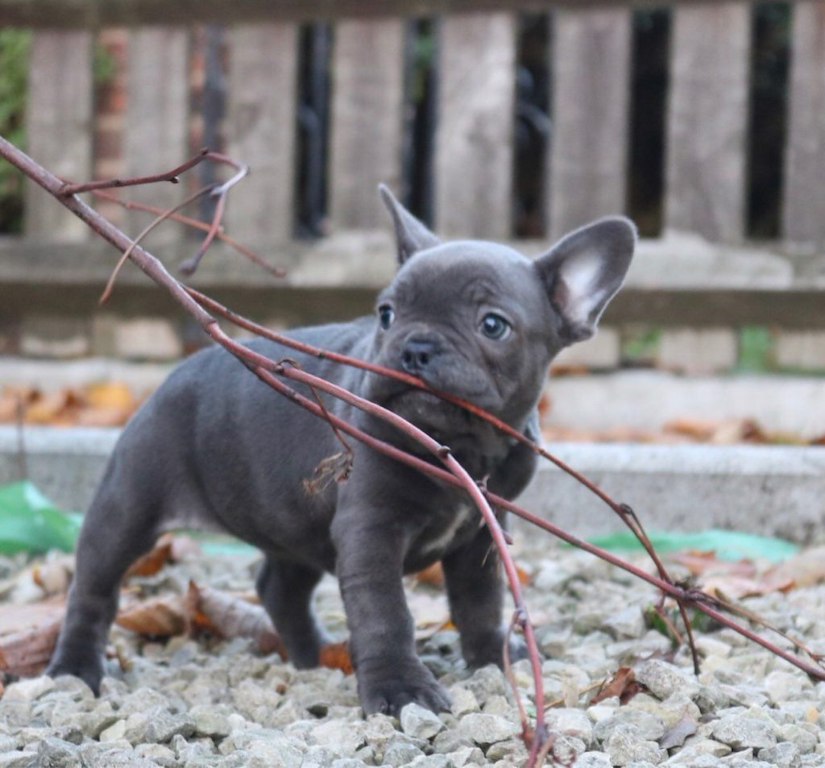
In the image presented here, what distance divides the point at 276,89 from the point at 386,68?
446mm

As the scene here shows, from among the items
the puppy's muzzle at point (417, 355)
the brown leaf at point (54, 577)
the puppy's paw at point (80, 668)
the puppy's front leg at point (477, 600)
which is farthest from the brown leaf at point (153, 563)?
the puppy's muzzle at point (417, 355)

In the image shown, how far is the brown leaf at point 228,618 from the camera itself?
3420 mm

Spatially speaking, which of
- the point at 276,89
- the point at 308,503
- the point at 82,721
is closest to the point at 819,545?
the point at 308,503

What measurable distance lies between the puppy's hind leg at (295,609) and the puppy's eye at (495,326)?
32.2 inches

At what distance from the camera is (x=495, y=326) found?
281 cm

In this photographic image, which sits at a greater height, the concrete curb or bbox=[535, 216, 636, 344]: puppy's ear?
bbox=[535, 216, 636, 344]: puppy's ear

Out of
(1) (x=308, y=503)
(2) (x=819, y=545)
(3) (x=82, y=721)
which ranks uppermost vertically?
(1) (x=308, y=503)

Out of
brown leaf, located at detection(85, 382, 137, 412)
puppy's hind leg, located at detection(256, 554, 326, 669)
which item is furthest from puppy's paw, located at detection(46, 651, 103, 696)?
brown leaf, located at detection(85, 382, 137, 412)

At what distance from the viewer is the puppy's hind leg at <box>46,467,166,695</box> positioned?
121 inches

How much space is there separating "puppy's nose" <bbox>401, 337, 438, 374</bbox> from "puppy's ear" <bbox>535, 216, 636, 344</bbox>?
478 millimetres

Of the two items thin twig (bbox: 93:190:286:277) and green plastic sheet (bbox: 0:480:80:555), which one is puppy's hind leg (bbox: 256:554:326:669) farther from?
green plastic sheet (bbox: 0:480:80:555)

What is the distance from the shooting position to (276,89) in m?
5.61

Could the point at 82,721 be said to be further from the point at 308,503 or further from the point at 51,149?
the point at 51,149

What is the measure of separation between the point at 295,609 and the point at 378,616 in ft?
2.27
